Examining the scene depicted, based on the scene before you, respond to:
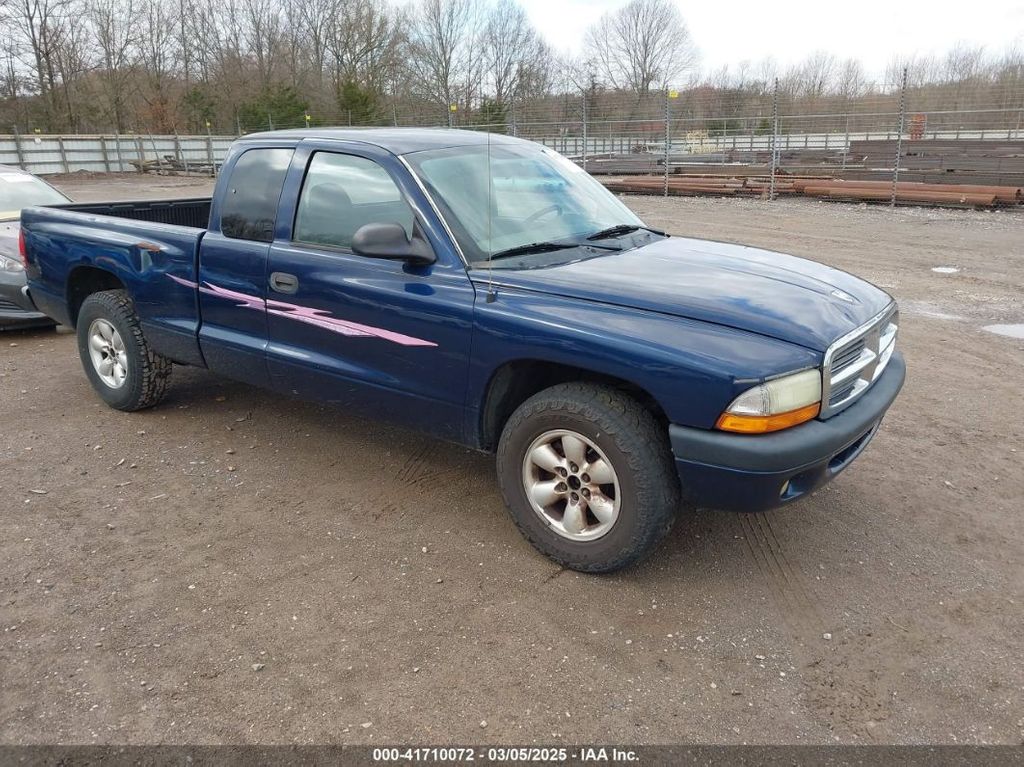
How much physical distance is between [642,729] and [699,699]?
255 mm

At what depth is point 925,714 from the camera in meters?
2.54

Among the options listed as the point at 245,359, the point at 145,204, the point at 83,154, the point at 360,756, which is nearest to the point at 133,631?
the point at 360,756

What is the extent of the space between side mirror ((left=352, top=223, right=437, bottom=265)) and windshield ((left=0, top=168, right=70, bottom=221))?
6242 millimetres

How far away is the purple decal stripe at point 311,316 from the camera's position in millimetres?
3605

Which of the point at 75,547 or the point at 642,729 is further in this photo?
the point at 75,547

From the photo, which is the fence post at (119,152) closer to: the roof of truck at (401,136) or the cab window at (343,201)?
the roof of truck at (401,136)

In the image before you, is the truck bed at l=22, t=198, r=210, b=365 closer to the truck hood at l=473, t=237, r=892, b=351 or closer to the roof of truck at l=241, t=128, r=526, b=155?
the roof of truck at l=241, t=128, r=526, b=155

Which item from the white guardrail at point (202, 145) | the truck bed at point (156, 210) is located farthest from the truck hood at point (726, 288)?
the white guardrail at point (202, 145)

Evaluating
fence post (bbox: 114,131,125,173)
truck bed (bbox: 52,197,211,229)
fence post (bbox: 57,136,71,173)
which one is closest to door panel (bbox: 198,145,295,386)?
truck bed (bbox: 52,197,211,229)

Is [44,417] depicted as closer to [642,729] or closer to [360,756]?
[360,756]

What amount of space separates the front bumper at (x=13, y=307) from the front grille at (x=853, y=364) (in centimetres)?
673

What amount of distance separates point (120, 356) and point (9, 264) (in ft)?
9.55

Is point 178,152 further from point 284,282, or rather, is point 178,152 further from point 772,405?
point 772,405

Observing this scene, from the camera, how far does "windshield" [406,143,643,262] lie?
3604 millimetres
